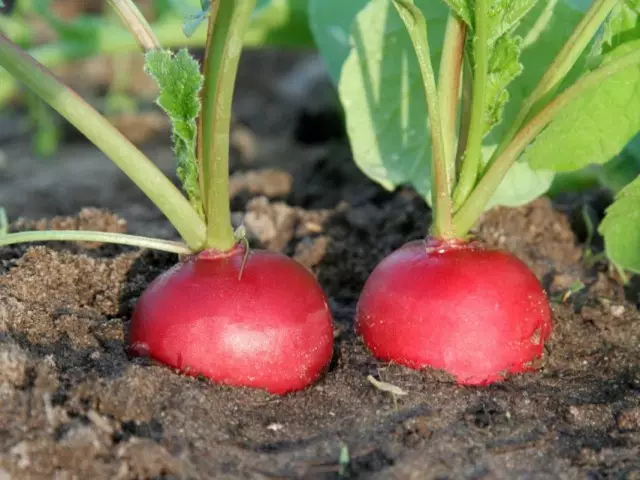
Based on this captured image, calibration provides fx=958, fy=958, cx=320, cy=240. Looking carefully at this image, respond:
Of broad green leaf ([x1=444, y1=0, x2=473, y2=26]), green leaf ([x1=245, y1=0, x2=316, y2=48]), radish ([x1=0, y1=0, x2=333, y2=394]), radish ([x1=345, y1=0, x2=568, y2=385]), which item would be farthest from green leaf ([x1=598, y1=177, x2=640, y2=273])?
green leaf ([x1=245, y1=0, x2=316, y2=48])

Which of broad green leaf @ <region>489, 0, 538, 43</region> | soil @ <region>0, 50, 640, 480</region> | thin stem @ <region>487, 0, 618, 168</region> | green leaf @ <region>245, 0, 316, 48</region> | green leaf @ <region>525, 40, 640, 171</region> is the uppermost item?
broad green leaf @ <region>489, 0, 538, 43</region>

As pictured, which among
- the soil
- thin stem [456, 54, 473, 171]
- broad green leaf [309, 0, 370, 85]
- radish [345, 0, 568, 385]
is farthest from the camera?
broad green leaf [309, 0, 370, 85]

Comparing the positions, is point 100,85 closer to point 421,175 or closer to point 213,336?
point 421,175

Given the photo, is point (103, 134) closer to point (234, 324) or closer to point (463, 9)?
Result: point (234, 324)

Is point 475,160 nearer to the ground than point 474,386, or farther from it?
farther from it

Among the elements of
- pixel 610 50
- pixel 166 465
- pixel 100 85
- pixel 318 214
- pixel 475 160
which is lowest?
pixel 100 85

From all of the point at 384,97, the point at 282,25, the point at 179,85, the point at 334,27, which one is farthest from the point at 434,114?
the point at 282,25

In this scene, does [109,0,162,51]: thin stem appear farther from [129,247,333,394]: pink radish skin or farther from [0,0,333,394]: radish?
[129,247,333,394]: pink radish skin

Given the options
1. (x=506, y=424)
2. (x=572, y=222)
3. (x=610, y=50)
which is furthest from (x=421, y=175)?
(x=506, y=424)
